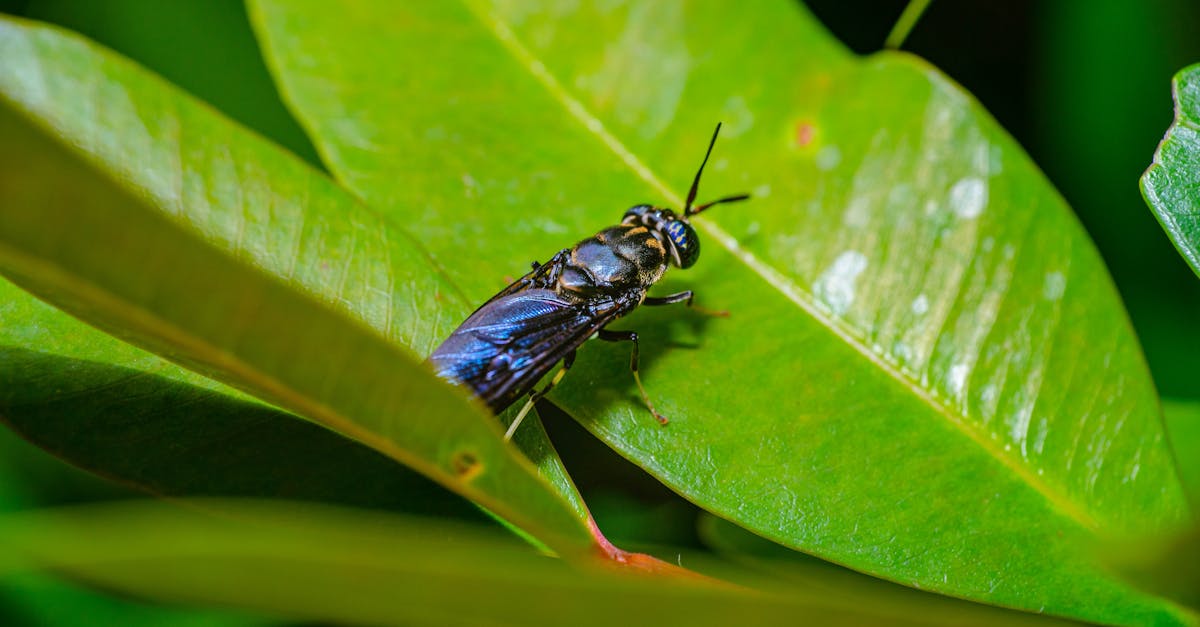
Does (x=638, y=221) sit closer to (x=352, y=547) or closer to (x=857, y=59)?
(x=857, y=59)

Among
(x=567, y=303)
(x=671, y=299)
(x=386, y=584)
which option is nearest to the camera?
(x=386, y=584)

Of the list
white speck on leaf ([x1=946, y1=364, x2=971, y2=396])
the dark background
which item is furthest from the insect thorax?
white speck on leaf ([x1=946, y1=364, x2=971, y2=396])

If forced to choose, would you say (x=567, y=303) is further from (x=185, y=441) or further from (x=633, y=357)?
(x=185, y=441)

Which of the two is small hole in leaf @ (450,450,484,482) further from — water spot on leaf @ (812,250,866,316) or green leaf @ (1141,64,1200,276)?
green leaf @ (1141,64,1200,276)

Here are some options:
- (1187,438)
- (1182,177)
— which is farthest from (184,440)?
(1187,438)

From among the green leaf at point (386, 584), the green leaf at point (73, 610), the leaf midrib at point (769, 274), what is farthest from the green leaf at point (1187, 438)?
the green leaf at point (73, 610)

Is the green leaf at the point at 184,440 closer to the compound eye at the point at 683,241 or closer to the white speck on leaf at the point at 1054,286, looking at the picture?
the compound eye at the point at 683,241

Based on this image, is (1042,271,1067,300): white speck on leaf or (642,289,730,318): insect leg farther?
(642,289,730,318): insect leg
